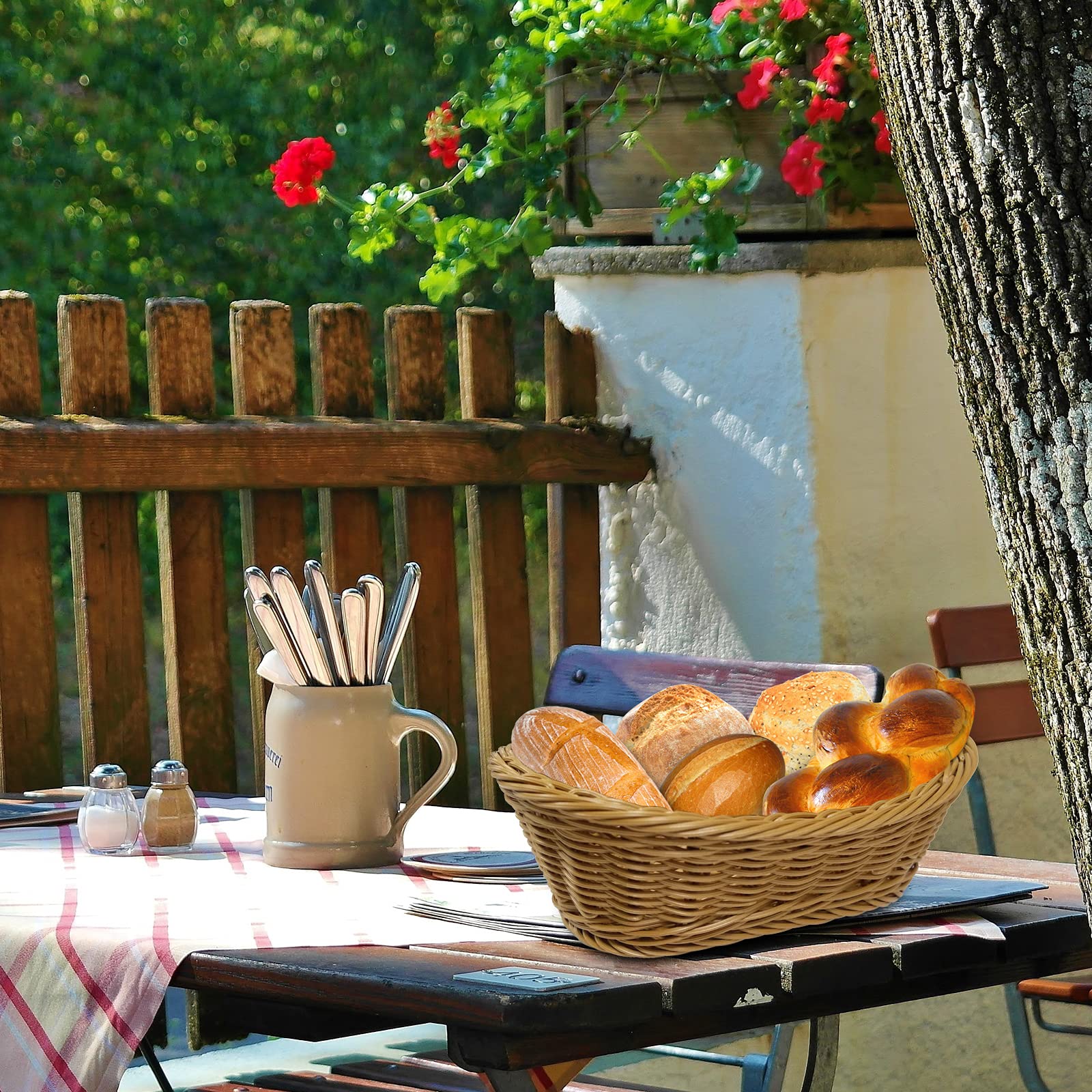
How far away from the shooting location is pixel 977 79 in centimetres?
107

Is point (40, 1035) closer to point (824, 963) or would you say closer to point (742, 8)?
point (824, 963)

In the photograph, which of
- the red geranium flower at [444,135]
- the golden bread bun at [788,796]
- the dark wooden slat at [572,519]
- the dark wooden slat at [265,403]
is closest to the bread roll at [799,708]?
the golden bread bun at [788,796]

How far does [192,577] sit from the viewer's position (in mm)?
2883

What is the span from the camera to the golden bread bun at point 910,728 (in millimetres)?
1434

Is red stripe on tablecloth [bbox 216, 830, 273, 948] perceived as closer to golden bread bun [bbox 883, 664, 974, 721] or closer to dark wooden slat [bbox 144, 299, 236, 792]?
golden bread bun [bbox 883, 664, 974, 721]

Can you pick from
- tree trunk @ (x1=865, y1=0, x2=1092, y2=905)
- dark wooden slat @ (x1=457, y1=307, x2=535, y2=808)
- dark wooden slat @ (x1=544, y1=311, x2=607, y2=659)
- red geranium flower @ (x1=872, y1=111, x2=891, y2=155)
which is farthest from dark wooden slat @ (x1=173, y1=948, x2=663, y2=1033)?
dark wooden slat @ (x1=544, y1=311, x2=607, y2=659)

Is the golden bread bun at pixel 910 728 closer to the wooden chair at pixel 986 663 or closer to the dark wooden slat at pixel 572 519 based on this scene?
the wooden chair at pixel 986 663

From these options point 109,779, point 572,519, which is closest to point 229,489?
point 572,519

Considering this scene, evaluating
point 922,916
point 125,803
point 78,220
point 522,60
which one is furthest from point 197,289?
point 922,916

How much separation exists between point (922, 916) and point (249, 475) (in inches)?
66.2

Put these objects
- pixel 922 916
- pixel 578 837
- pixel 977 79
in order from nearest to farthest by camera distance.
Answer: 1. pixel 977 79
2. pixel 578 837
3. pixel 922 916

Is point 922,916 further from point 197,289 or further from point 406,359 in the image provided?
point 197,289

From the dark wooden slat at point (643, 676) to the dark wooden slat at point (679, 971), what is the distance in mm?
798

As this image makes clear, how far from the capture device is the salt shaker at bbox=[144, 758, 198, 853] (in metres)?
1.88
